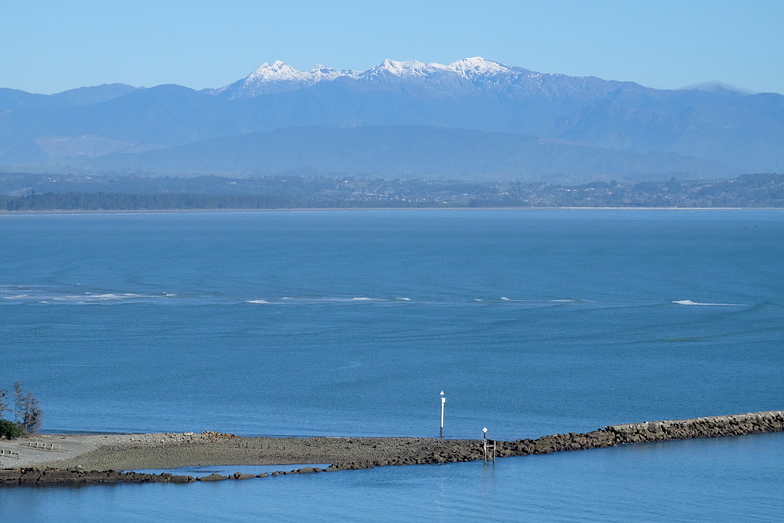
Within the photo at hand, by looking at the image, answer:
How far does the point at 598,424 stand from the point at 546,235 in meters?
135

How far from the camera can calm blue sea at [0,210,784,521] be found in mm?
31344

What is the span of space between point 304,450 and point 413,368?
689 inches

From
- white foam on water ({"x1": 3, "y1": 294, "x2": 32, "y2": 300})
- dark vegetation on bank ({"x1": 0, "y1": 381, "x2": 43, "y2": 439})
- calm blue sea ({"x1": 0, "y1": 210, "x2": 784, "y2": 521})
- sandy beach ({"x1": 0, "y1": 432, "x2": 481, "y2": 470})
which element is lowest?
white foam on water ({"x1": 3, "y1": 294, "x2": 32, "y2": 300})

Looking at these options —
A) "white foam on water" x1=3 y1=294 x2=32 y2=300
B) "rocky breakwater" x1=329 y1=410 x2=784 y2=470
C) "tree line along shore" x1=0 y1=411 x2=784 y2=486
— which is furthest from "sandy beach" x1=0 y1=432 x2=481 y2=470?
"white foam on water" x1=3 y1=294 x2=32 y2=300

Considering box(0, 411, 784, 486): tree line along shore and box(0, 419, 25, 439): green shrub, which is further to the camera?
box(0, 419, 25, 439): green shrub

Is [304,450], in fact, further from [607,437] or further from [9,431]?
[607,437]

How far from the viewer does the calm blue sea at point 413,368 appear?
3134 centimetres

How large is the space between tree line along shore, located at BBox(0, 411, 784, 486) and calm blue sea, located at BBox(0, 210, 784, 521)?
1.84 feet

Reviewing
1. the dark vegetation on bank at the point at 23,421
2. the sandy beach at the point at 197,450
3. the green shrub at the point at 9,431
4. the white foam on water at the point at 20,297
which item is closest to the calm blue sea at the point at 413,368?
the sandy beach at the point at 197,450

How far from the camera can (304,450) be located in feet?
116

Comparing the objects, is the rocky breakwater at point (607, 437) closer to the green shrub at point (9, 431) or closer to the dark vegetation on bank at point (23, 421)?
the green shrub at point (9, 431)

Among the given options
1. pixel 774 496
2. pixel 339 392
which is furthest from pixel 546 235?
pixel 774 496

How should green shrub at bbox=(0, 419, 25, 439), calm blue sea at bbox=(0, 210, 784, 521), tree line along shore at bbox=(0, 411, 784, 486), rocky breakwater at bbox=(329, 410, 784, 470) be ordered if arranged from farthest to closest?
1. green shrub at bbox=(0, 419, 25, 439)
2. rocky breakwater at bbox=(329, 410, 784, 470)
3. tree line along shore at bbox=(0, 411, 784, 486)
4. calm blue sea at bbox=(0, 210, 784, 521)

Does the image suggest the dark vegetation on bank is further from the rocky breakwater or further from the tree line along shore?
the rocky breakwater
